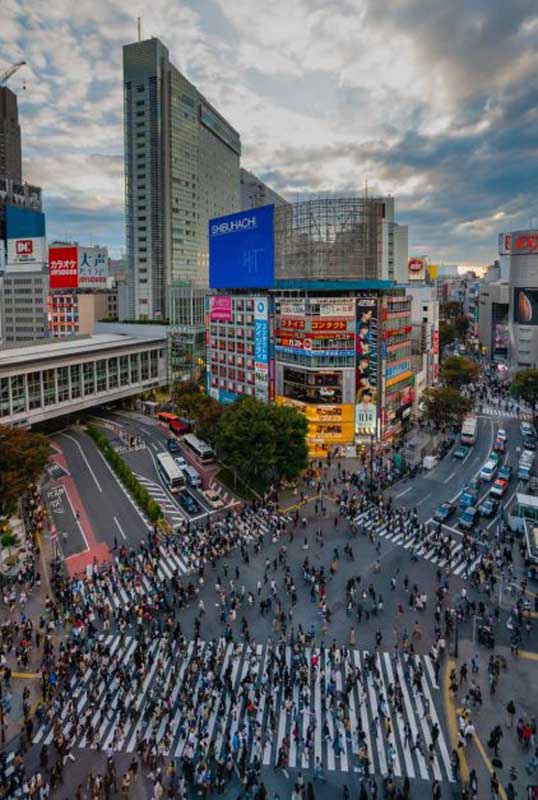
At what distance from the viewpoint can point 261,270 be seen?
80.1 m

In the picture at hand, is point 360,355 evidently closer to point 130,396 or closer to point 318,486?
point 318,486

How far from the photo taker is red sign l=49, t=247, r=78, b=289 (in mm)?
121375

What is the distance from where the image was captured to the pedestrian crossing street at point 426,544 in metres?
41.7

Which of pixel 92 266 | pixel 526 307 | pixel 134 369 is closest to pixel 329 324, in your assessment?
pixel 134 369

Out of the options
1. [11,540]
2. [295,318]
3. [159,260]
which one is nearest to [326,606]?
[11,540]

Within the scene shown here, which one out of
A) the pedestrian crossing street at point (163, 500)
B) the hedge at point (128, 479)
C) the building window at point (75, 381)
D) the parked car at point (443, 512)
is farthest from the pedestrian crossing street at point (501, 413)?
the building window at point (75, 381)

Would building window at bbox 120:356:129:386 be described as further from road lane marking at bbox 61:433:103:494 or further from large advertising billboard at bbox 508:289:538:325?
large advertising billboard at bbox 508:289:538:325

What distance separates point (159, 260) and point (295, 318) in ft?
258

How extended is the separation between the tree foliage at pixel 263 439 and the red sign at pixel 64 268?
81647mm

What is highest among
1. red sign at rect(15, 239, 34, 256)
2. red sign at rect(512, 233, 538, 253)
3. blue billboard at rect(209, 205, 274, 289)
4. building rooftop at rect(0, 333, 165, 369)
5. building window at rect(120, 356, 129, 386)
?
red sign at rect(15, 239, 34, 256)

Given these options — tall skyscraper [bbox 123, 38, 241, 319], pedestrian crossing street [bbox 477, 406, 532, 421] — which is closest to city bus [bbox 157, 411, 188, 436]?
pedestrian crossing street [bbox 477, 406, 532, 421]

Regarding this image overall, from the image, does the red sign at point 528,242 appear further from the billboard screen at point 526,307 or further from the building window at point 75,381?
the building window at point 75,381

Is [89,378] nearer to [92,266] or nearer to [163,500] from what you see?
[163,500]

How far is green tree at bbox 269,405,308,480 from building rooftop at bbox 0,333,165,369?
37.0 meters
